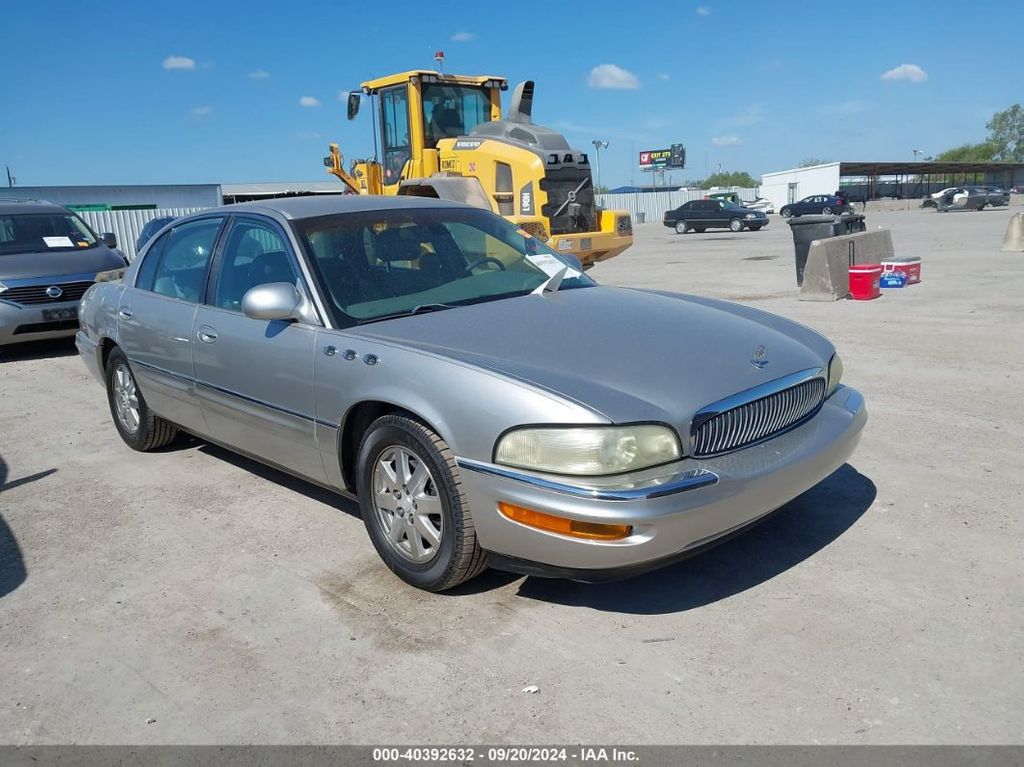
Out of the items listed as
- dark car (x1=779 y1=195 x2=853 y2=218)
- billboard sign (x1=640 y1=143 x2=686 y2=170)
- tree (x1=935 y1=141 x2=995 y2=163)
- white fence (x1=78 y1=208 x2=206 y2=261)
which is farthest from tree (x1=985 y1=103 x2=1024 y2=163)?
white fence (x1=78 y1=208 x2=206 y2=261)

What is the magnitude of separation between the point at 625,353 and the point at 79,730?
7.64 feet

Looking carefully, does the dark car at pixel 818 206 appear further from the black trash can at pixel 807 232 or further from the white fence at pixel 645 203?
the black trash can at pixel 807 232

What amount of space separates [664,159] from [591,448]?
3824 inches

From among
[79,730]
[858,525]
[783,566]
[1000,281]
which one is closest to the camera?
[79,730]

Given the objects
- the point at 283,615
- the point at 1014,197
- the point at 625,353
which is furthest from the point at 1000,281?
the point at 1014,197

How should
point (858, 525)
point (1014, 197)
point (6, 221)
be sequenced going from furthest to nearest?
1. point (1014, 197)
2. point (6, 221)
3. point (858, 525)

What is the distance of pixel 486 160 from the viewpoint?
12750 mm

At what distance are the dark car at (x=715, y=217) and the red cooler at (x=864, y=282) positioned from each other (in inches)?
1026

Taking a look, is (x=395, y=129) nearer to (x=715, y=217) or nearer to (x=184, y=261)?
(x=184, y=261)

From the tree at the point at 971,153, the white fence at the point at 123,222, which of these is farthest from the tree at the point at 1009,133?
the white fence at the point at 123,222

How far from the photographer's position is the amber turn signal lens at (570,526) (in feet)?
9.46

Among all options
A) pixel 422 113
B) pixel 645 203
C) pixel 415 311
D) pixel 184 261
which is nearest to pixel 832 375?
pixel 415 311

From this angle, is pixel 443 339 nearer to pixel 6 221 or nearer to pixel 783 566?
pixel 783 566

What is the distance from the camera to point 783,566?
359 cm
